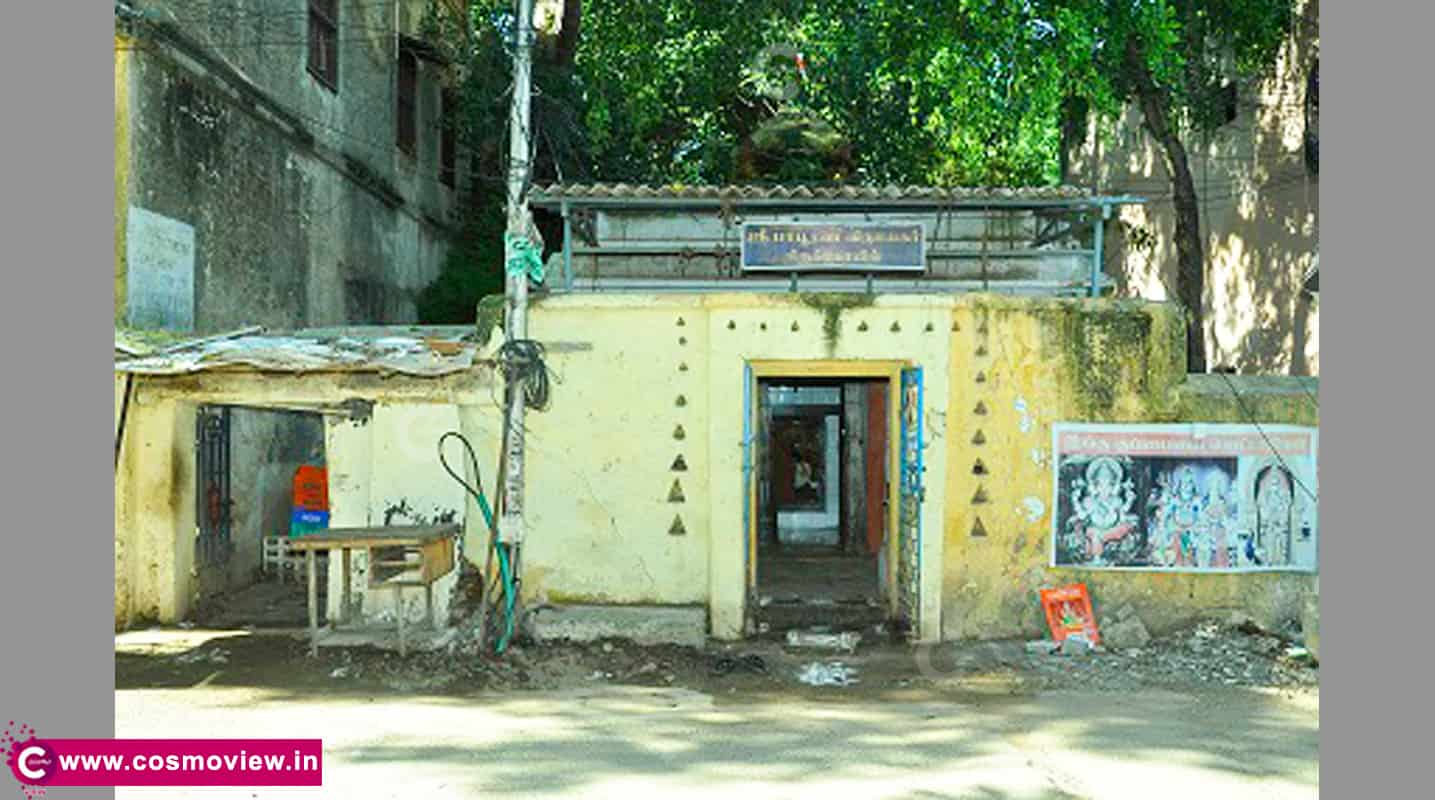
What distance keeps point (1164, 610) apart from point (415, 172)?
511 inches

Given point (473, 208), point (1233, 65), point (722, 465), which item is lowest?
point (722, 465)

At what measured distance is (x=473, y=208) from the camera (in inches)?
823

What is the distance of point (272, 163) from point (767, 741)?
9095 mm

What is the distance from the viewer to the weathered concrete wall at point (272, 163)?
10773 mm

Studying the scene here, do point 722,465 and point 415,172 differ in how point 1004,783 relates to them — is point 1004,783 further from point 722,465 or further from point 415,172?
point 415,172

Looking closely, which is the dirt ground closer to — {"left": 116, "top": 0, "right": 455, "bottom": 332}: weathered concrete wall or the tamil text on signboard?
the tamil text on signboard

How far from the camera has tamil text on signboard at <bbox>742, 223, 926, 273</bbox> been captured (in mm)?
10070

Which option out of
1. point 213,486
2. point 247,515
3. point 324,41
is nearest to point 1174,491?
point 213,486

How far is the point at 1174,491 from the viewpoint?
10.1 metres

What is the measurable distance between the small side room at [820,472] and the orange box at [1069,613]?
16.4ft

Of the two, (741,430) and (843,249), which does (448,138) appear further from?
(741,430)

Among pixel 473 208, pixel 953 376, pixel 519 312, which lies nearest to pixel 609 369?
pixel 519 312

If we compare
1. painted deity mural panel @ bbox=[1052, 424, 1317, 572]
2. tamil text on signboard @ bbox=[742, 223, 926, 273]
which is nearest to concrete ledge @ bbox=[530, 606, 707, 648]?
tamil text on signboard @ bbox=[742, 223, 926, 273]

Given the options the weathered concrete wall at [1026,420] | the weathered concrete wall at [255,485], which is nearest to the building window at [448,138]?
the weathered concrete wall at [255,485]
